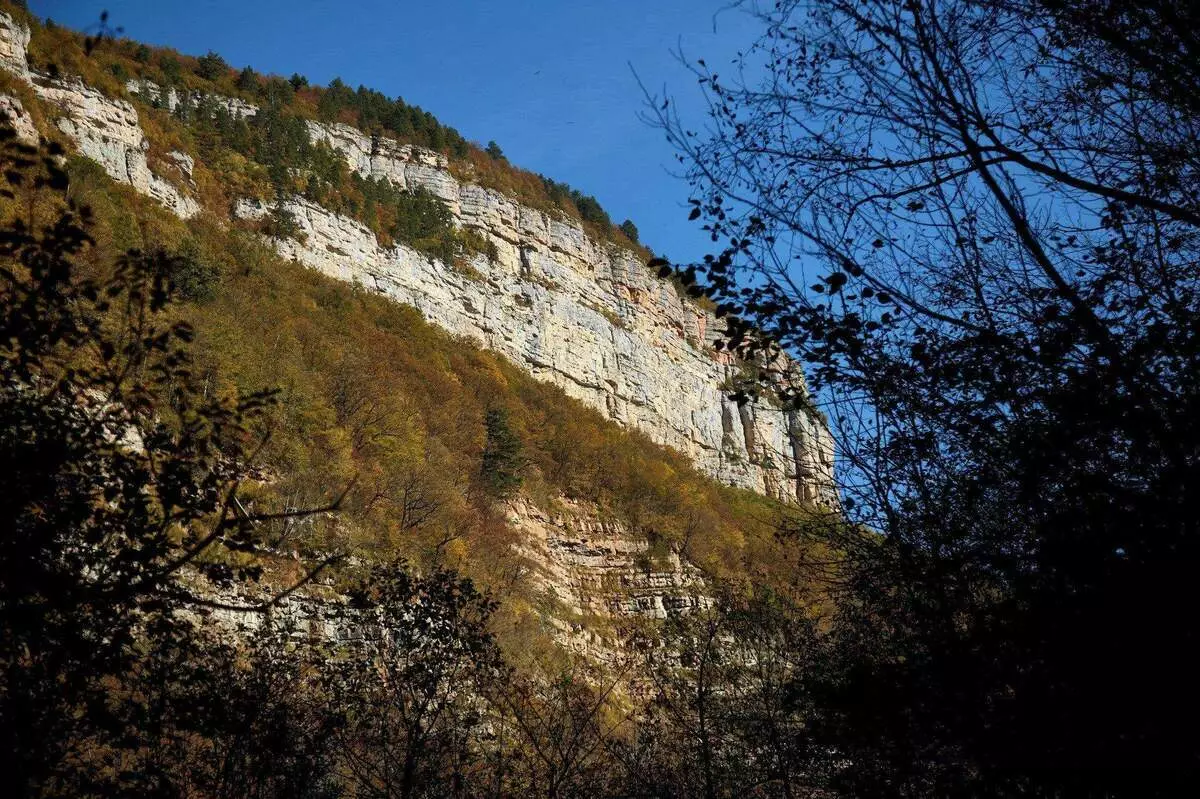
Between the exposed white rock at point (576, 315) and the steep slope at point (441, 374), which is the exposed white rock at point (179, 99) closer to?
the steep slope at point (441, 374)

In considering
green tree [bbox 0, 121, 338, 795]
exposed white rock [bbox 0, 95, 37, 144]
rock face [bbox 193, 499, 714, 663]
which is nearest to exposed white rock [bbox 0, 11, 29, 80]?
exposed white rock [bbox 0, 95, 37, 144]

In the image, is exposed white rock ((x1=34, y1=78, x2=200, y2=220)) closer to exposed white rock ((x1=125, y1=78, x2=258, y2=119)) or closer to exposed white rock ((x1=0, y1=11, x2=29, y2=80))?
exposed white rock ((x1=0, y1=11, x2=29, y2=80))

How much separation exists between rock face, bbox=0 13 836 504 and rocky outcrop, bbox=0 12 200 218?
0.06m

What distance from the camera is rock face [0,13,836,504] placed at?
35156 mm

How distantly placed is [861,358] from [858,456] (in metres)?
0.61

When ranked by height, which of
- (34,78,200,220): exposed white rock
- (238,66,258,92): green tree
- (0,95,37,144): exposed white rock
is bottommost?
(0,95,37,144): exposed white rock

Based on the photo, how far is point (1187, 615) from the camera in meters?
3.64

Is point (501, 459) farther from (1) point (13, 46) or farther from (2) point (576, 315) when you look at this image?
(2) point (576, 315)

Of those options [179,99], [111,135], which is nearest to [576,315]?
[179,99]

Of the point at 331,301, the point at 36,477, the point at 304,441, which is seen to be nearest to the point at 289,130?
the point at 331,301

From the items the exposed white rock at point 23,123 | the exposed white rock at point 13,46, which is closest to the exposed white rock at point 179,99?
the exposed white rock at point 13,46

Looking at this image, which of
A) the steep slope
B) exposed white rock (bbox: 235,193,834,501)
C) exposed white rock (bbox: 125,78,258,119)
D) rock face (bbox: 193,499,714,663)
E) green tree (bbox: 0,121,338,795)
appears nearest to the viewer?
green tree (bbox: 0,121,338,795)

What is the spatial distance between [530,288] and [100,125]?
27.0m

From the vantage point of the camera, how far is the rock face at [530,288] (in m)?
35.2
